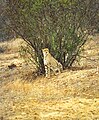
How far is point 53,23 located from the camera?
1888 centimetres

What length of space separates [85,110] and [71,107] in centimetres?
64

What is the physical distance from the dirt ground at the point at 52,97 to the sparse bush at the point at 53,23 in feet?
4.97

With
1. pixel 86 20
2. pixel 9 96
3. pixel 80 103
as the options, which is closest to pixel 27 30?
pixel 86 20

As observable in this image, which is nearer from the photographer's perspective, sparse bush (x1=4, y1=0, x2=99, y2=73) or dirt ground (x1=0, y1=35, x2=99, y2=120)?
dirt ground (x1=0, y1=35, x2=99, y2=120)

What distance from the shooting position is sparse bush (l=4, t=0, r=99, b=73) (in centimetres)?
1878

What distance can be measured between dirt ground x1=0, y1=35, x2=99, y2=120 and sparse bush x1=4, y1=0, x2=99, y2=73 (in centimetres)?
151

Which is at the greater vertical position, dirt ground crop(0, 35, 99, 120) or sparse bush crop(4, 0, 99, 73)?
sparse bush crop(4, 0, 99, 73)

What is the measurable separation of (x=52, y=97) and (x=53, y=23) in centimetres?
513

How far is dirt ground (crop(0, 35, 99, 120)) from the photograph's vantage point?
12047 mm

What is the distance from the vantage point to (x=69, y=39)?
1930 cm

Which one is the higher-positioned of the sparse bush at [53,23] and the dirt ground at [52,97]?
the sparse bush at [53,23]

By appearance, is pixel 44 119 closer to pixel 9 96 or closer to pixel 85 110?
pixel 85 110

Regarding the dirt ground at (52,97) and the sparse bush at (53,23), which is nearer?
the dirt ground at (52,97)

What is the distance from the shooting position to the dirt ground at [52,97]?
12047 millimetres
